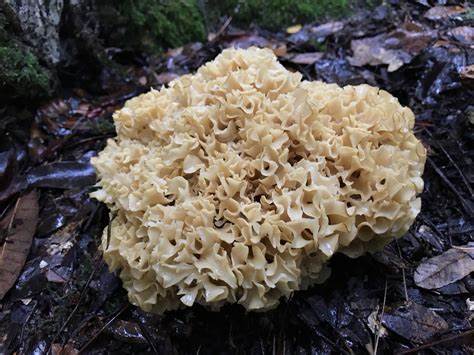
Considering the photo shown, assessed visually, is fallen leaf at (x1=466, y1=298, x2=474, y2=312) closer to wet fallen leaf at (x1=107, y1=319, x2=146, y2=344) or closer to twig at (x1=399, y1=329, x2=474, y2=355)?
twig at (x1=399, y1=329, x2=474, y2=355)

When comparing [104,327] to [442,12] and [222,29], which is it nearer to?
[222,29]

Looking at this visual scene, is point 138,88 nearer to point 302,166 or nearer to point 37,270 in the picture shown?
point 37,270

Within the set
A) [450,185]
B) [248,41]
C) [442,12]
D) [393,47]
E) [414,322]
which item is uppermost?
[442,12]

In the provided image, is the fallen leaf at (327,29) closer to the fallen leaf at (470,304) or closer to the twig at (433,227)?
the twig at (433,227)

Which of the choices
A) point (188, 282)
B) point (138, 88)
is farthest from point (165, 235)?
point (138, 88)

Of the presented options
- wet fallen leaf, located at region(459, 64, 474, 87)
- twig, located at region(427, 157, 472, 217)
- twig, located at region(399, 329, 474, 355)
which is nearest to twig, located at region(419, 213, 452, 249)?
twig, located at region(427, 157, 472, 217)

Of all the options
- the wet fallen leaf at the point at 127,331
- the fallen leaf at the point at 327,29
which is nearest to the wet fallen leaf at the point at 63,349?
the wet fallen leaf at the point at 127,331

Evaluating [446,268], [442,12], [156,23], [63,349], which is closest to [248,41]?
[156,23]
